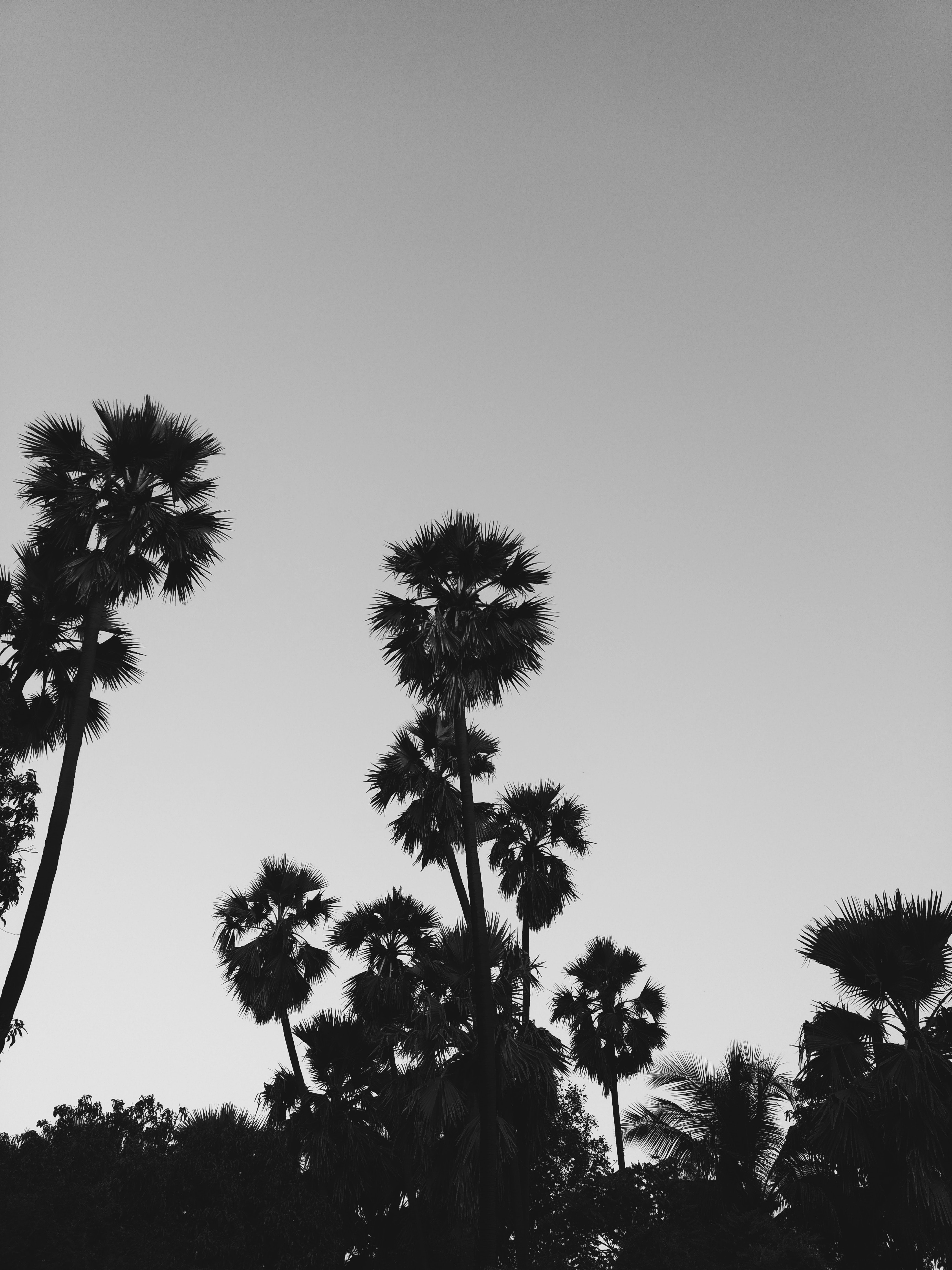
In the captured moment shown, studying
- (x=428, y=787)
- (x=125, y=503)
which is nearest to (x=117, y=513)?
(x=125, y=503)

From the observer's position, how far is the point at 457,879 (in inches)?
875

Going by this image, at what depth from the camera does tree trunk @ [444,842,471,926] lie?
2158 centimetres

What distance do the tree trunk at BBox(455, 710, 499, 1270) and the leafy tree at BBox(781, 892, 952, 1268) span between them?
480 centimetres

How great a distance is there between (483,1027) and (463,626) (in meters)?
7.32

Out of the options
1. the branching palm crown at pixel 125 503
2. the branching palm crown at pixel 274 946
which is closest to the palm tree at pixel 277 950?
the branching palm crown at pixel 274 946

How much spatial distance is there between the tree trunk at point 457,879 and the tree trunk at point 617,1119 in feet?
31.1

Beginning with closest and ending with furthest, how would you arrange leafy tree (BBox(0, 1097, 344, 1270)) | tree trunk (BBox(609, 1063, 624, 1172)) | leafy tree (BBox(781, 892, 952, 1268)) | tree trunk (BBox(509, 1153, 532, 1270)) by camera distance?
leafy tree (BBox(781, 892, 952, 1268)) < leafy tree (BBox(0, 1097, 344, 1270)) < tree trunk (BBox(509, 1153, 532, 1270)) < tree trunk (BBox(609, 1063, 624, 1172))

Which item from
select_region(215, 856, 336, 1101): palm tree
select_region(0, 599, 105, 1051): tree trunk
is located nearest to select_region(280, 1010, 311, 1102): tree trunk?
select_region(215, 856, 336, 1101): palm tree

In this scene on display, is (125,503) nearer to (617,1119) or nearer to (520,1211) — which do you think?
(520,1211)

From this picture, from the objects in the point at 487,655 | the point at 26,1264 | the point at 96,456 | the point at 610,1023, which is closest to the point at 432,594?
the point at 487,655

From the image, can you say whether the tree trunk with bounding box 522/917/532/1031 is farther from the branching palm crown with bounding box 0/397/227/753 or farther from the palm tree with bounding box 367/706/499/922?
the branching palm crown with bounding box 0/397/227/753

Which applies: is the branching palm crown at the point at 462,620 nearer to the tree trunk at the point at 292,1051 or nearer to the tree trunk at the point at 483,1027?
the tree trunk at the point at 483,1027

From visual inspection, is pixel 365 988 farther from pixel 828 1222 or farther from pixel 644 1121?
pixel 828 1222

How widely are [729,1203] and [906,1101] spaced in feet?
24.0
